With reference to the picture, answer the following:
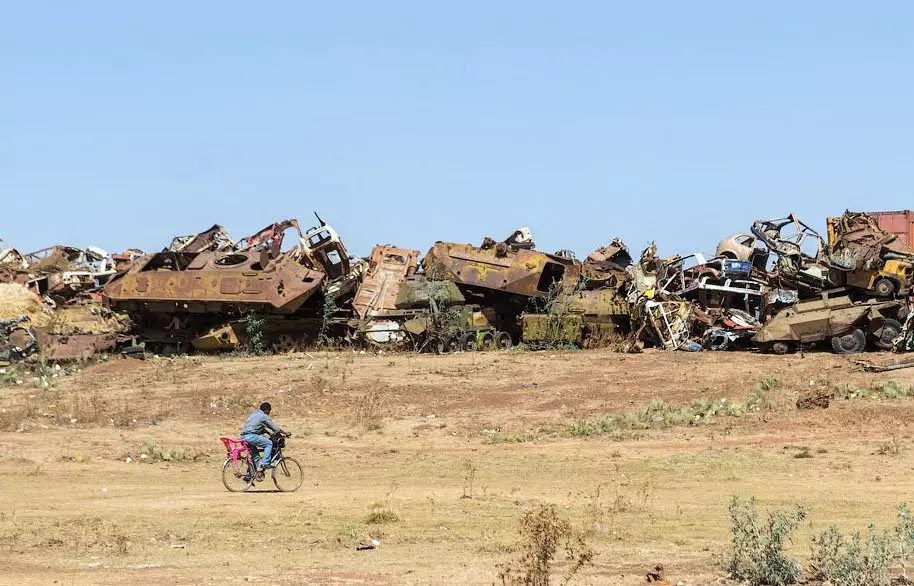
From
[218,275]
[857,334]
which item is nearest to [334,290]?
[218,275]

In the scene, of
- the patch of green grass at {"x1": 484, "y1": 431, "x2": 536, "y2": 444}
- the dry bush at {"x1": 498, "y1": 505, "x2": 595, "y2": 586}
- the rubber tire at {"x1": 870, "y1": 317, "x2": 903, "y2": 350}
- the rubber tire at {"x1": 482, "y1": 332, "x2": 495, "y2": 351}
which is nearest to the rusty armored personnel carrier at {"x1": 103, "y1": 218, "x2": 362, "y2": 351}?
the rubber tire at {"x1": 482, "y1": 332, "x2": 495, "y2": 351}

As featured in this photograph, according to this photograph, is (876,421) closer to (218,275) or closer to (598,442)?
(598,442)

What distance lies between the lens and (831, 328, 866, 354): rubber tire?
2794cm

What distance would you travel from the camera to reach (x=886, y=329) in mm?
28078

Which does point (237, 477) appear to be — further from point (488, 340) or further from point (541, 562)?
point (488, 340)

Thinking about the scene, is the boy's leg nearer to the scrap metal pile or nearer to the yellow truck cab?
the scrap metal pile

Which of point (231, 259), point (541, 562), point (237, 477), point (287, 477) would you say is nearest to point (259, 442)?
point (237, 477)

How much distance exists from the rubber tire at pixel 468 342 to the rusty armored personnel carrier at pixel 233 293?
3.46 m

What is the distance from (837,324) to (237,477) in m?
16.5

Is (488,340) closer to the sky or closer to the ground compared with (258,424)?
closer to the sky

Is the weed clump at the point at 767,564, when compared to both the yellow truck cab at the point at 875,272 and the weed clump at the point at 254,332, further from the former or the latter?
the weed clump at the point at 254,332

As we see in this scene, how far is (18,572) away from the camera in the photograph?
10711 millimetres

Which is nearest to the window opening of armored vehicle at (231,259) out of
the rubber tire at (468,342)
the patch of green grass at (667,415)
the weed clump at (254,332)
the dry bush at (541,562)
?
the weed clump at (254,332)

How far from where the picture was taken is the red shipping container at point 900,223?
34.5 meters
